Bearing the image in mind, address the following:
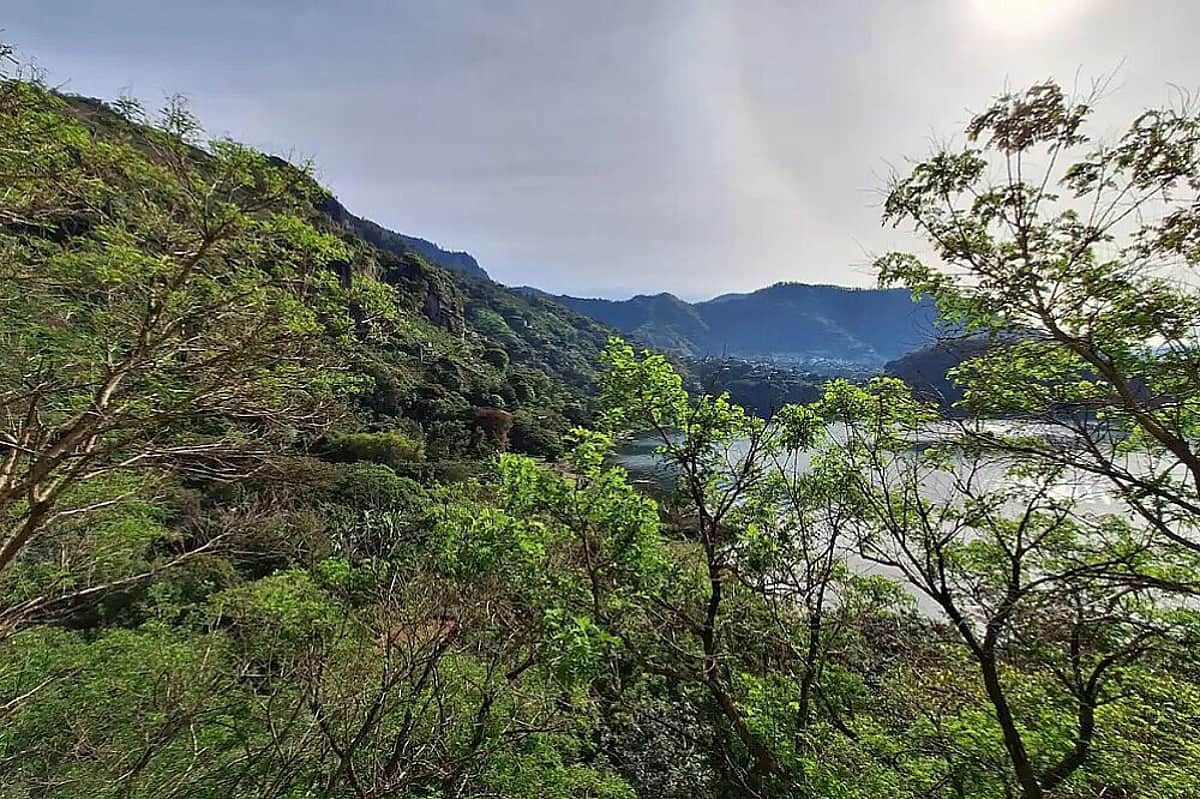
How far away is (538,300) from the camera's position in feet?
433

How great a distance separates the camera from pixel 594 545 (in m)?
6.94

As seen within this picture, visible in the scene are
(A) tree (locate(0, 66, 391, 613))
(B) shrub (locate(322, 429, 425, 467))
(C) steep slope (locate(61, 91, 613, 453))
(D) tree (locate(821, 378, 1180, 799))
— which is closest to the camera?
(A) tree (locate(0, 66, 391, 613))

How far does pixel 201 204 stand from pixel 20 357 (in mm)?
2419

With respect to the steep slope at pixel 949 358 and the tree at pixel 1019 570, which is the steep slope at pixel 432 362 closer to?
the steep slope at pixel 949 358

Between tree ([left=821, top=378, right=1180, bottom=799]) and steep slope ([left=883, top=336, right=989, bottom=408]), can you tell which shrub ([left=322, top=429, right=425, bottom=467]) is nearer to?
tree ([left=821, top=378, right=1180, bottom=799])

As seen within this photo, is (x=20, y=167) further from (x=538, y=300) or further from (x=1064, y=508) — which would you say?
(x=538, y=300)

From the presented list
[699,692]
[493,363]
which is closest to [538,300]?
[493,363]

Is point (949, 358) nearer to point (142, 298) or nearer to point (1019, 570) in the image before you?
point (1019, 570)

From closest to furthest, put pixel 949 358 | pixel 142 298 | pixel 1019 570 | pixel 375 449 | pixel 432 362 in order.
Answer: pixel 142 298 < pixel 1019 570 < pixel 949 358 < pixel 375 449 < pixel 432 362

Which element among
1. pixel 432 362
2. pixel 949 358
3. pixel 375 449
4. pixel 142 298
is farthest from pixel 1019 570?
pixel 432 362

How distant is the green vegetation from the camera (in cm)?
453

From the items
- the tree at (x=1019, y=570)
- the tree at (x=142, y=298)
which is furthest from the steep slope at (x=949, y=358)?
the tree at (x=142, y=298)

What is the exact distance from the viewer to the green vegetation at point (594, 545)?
4.53 metres

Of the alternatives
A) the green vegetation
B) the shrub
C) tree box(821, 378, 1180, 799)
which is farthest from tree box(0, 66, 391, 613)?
the shrub
